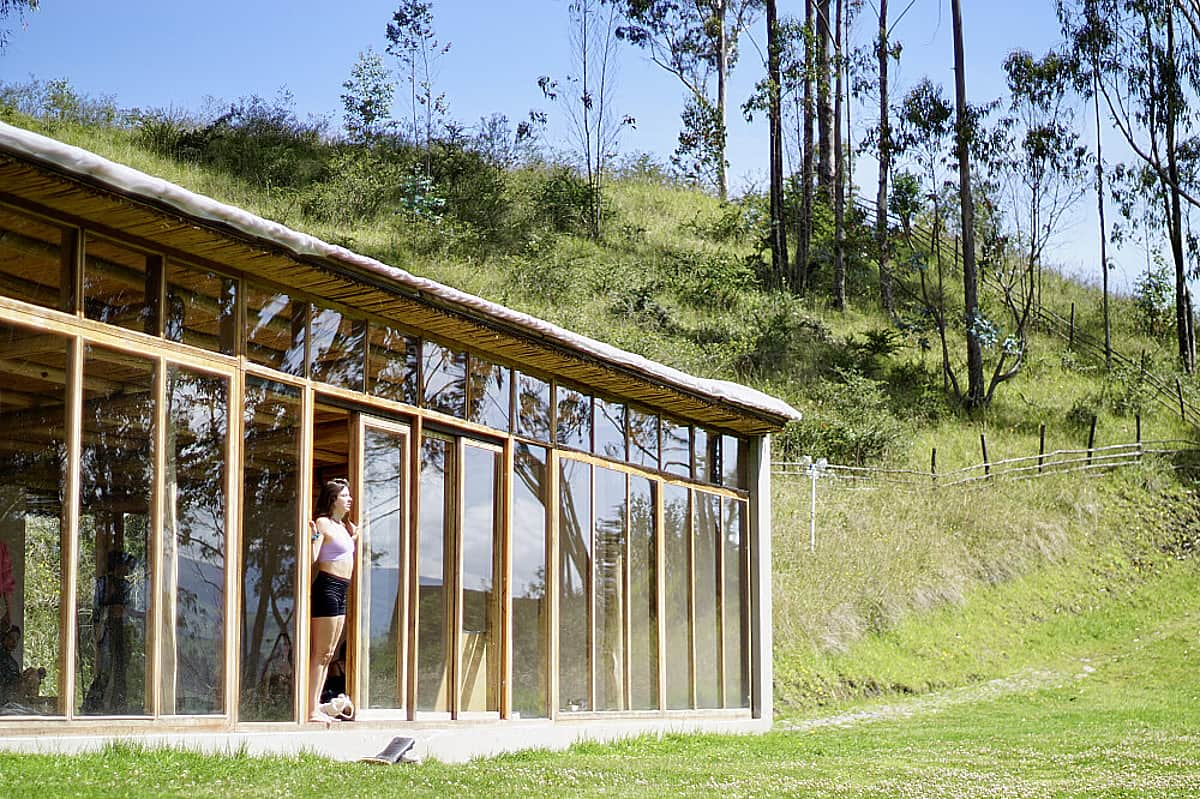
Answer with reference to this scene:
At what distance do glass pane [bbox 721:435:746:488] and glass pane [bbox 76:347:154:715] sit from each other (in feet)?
26.6

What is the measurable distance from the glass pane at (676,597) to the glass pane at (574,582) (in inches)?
55.9

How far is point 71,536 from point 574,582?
569 cm

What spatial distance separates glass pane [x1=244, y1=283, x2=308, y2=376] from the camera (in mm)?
8430

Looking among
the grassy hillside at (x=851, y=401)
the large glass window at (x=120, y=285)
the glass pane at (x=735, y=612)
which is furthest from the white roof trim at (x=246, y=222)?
the grassy hillside at (x=851, y=401)

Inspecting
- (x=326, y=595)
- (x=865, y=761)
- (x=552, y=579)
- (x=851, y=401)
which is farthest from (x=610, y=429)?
(x=851, y=401)

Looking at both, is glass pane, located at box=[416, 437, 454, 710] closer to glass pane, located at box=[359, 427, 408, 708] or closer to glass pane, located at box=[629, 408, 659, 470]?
glass pane, located at box=[359, 427, 408, 708]

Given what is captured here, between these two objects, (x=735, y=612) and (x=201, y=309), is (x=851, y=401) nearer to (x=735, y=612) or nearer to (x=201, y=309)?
(x=735, y=612)

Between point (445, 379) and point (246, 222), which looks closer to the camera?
point (246, 222)

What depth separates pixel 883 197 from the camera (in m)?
40.3

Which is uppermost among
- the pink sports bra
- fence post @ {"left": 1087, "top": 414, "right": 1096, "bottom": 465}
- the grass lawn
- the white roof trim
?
fence post @ {"left": 1087, "top": 414, "right": 1096, "bottom": 465}

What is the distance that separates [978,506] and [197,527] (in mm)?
20107

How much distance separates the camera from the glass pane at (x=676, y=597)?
13.4m

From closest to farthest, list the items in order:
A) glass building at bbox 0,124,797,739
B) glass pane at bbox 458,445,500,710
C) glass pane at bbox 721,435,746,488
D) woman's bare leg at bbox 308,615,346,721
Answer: glass building at bbox 0,124,797,739 → woman's bare leg at bbox 308,615,346,721 → glass pane at bbox 458,445,500,710 → glass pane at bbox 721,435,746,488

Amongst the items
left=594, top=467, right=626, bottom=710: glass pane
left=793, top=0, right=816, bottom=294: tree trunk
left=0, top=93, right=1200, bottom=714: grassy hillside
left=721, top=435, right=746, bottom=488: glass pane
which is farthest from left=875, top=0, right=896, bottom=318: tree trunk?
left=594, top=467, right=626, bottom=710: glass pane
